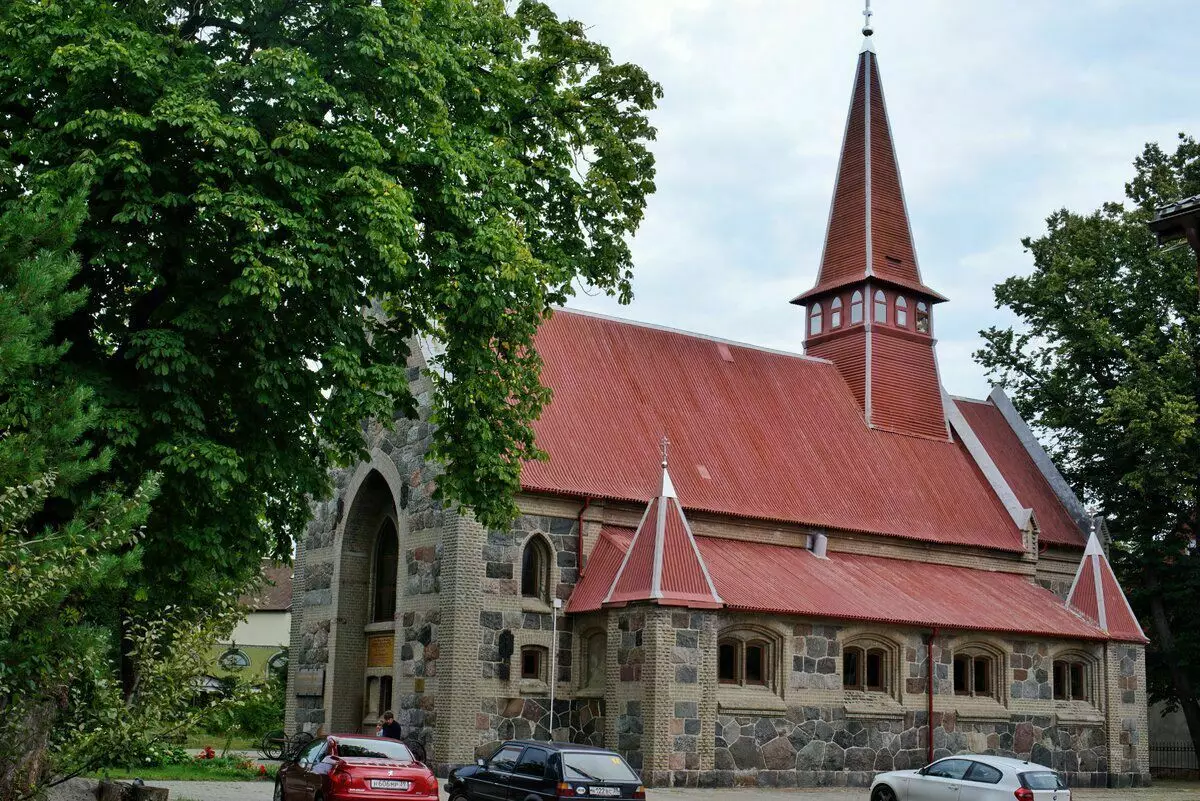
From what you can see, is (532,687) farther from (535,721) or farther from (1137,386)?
(1137,386)

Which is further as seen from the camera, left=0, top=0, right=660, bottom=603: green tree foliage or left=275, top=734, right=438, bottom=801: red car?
left=275, top=734, right=438, bottom=801: red car

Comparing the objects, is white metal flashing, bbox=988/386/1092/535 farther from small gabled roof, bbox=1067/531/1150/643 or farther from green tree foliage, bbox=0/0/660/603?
green tree foliage, bbox=0/0/660/603

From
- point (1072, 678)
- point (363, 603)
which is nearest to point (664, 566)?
point (363, 603)

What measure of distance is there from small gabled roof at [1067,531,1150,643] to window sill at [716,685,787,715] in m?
11.4

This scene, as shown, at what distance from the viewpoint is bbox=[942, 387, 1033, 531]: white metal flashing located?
37312 millimetres

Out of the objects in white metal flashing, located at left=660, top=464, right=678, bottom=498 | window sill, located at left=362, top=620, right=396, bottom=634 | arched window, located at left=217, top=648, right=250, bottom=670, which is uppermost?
white metal flashing, located at left=660, top=464, right=678, bottom=498

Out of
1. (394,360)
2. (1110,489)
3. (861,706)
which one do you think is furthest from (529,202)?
(1110,489)

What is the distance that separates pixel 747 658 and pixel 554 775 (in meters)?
11.4

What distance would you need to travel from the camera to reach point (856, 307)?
39.8 meters

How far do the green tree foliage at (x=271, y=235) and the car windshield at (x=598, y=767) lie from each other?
4.21m

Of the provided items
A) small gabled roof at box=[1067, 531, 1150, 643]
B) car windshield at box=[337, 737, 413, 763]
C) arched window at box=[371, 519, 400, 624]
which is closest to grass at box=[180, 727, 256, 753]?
arched window at box=[371, 519, 400, 624]

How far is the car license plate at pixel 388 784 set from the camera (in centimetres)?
1744

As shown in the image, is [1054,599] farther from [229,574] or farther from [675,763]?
[229,574]

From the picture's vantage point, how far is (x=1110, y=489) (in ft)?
133
